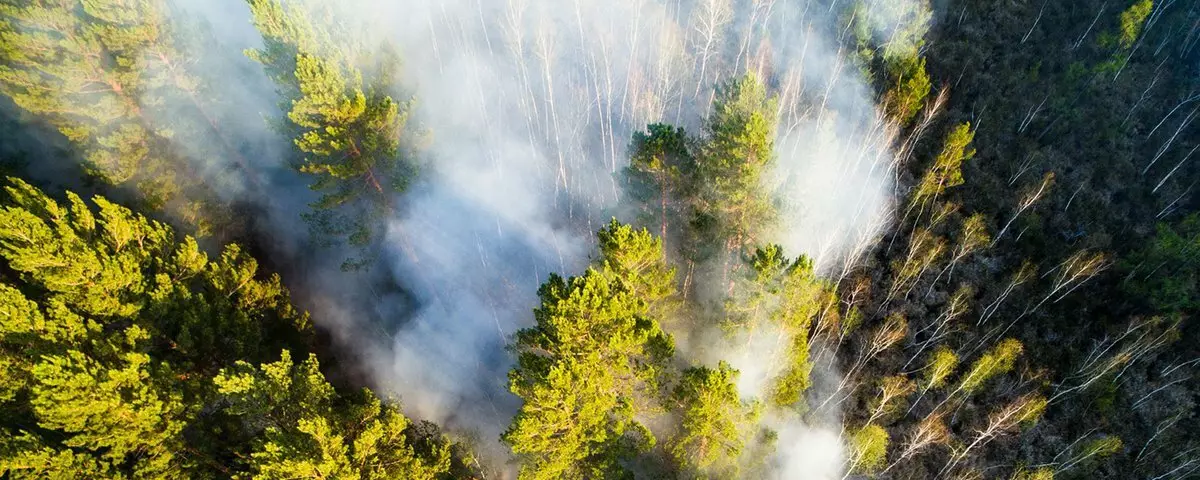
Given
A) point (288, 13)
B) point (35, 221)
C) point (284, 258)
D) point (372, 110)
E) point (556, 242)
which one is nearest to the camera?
point (35, 221)

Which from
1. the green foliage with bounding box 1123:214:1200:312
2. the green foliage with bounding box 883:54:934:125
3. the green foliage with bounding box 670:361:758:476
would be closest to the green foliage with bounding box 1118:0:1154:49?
the green foliage with bounding box 1123:214:1200:312

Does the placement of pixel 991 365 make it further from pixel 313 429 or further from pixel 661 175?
pixel 313 429

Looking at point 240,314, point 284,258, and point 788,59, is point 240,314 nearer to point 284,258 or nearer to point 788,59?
point 284,258

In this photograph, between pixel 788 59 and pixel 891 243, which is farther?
pixel 788 59

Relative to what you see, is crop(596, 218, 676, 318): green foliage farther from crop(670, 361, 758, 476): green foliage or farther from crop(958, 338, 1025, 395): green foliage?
crop(958, 338, 1025, 395): green foliage

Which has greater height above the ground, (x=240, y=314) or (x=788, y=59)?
(x=788, y=59)

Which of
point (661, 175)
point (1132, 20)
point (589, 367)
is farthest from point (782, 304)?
point (1132, 20)

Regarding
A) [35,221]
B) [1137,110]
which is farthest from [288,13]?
[1137,110]
